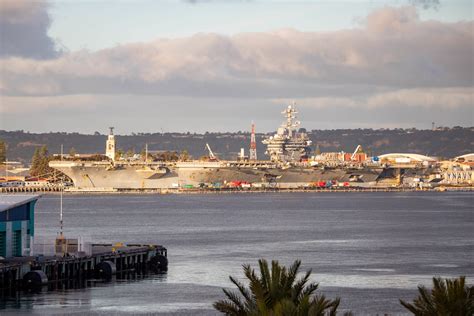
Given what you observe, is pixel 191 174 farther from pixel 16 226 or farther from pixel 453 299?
pixel 453 299

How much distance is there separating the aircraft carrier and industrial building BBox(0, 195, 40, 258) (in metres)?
93.0

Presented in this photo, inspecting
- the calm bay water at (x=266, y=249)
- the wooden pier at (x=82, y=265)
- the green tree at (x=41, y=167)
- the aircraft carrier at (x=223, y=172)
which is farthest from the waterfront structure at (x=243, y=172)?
the wooden pier at (x=82, y=265)

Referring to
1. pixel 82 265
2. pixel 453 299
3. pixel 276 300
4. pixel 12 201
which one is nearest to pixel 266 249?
pixel 82 265

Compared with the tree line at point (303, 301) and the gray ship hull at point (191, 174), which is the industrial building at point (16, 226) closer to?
the tree line at point (303, 301)

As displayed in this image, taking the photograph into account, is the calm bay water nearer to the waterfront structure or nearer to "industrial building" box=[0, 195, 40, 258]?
"industrial building" box=[0, 195, 40, 258]

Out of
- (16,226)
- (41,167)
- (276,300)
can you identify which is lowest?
(276,300)

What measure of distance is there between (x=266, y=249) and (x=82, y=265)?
15396 mm

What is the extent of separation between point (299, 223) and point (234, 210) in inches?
816

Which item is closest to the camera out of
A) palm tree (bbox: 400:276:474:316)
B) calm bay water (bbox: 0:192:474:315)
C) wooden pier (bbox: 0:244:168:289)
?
palm tree (bbox: 400:276:474:316)

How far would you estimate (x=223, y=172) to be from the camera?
137125mm

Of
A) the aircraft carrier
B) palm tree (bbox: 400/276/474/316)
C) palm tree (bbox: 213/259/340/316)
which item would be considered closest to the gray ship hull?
the aircraft carrier

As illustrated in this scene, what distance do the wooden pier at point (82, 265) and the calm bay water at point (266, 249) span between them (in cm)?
85

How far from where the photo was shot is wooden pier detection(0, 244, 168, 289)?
109ft

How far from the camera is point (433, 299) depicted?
59.7 ft
